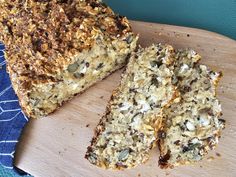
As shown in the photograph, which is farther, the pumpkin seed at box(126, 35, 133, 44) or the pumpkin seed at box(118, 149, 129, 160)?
the pumpkin seed at box(126, 35, 133, 44)

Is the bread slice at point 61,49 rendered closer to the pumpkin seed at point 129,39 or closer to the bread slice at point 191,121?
the pumpkin seed at point 129,39

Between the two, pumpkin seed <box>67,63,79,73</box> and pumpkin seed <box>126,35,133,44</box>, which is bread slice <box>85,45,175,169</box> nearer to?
pumpkin seed <box>126,35,133,44</box>

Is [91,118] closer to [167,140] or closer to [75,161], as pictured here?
[75,161]

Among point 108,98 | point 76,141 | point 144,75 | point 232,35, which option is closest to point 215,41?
point 232,35

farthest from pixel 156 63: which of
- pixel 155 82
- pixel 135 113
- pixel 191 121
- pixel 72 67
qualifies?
pixel 72 67

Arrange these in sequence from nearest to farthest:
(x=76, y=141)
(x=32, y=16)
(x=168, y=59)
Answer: (x=168, y=59) → (x=76, y=141) → (x=32, y=16)

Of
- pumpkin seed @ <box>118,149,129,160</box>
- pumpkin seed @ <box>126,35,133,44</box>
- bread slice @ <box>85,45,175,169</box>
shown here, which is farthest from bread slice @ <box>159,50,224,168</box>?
pumpkin seed @ <box>126,35,133,44</box>

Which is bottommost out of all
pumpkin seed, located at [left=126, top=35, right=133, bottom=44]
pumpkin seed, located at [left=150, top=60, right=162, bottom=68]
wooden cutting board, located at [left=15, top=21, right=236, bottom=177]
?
wooden cutting board, located at [left=15, top=21, right=236, bottom=177]
